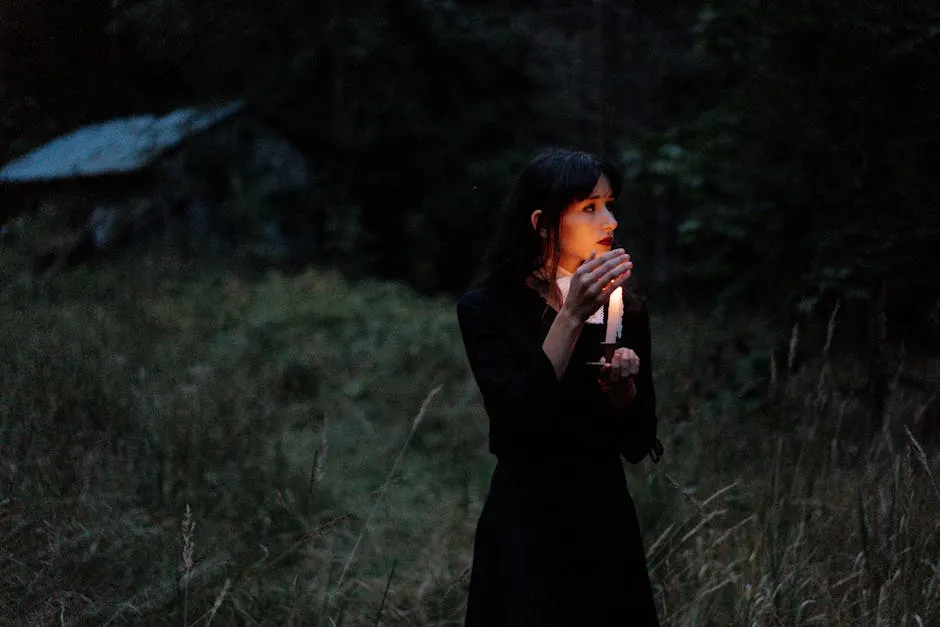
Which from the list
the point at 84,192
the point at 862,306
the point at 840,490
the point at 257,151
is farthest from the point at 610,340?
the point at 84,192

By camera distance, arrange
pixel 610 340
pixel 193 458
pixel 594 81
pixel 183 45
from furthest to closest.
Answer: pixel 594 81 → pixel 183 45 → pixel 193 458 → pixel 610 340

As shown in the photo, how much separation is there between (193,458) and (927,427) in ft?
13.1

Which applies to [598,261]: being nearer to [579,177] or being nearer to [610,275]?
[610,275]

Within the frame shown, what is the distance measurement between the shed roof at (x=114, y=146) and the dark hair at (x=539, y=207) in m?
16.2

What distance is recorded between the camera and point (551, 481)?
83.7 inches

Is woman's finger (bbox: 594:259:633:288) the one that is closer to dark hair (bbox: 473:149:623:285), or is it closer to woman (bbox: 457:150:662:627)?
woman (bbox: 457:150:662:627)

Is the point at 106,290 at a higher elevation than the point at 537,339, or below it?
below

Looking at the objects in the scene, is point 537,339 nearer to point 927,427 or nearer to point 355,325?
point 927,427

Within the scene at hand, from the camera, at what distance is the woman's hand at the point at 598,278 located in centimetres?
179

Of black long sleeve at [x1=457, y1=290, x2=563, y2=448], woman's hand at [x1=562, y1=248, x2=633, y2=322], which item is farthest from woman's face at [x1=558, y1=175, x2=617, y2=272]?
black long sleeve at [x1=457, y1=290, x2=563, y2=448]

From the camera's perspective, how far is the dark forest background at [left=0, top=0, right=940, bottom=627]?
3445 mm

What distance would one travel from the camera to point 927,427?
5277 mm

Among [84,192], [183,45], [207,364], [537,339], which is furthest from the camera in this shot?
[84,192]

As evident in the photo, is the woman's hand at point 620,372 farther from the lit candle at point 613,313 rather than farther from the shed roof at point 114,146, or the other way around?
the shed roof at point 114,146
